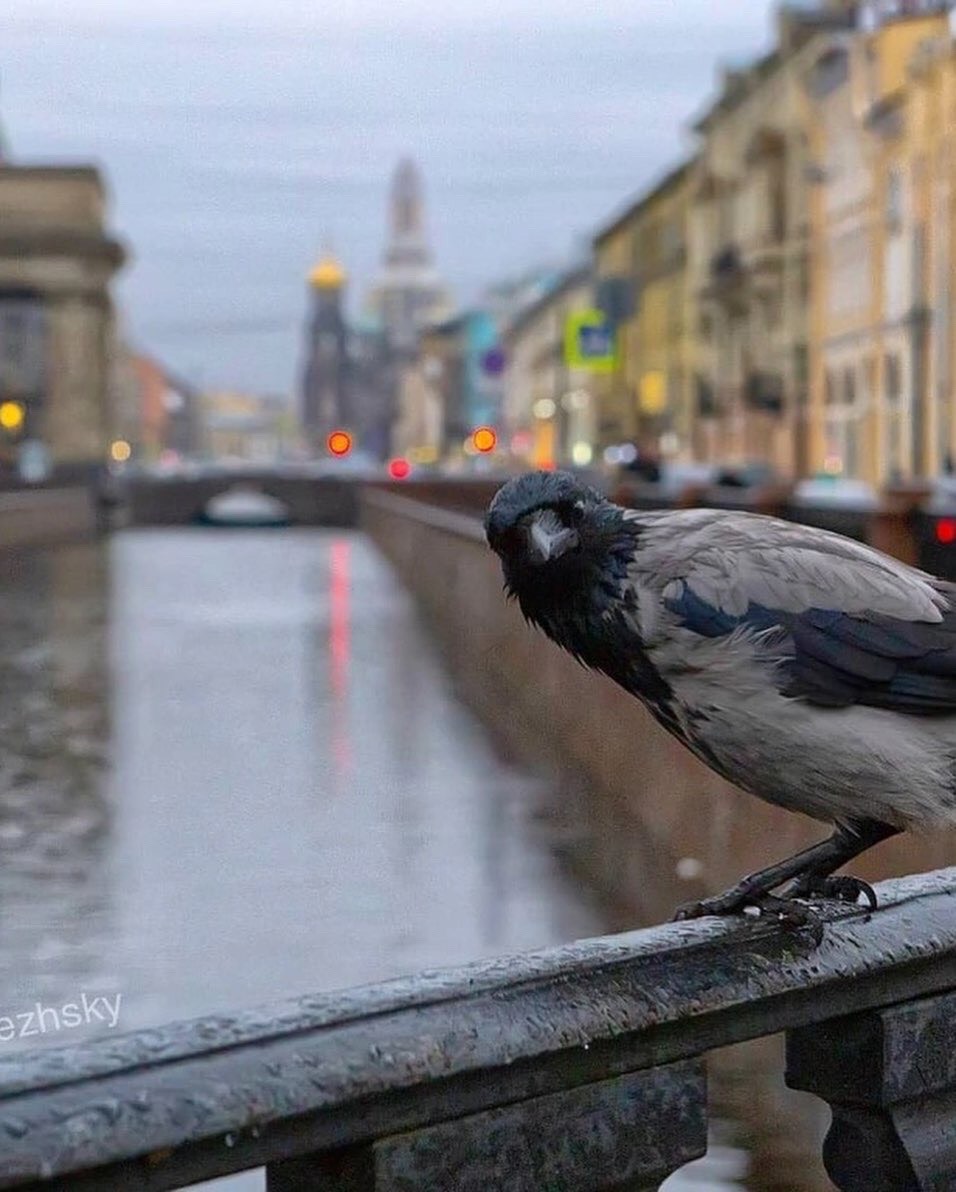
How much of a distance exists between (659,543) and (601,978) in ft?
2.69

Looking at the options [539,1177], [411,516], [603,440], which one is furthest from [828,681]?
[603,440]

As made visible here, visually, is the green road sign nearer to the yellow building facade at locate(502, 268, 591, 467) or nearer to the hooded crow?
the yellow building facade at locate(502, 268, 591, 467)

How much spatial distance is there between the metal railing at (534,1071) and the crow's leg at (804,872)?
0.49ft

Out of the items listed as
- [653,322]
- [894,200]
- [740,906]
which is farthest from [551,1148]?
[653,322]

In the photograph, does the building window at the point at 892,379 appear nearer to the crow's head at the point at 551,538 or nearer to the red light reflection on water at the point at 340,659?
the red light reflection on water at the point at 340,659

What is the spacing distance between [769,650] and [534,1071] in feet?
2.99

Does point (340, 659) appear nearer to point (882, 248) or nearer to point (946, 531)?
point (946, 531)

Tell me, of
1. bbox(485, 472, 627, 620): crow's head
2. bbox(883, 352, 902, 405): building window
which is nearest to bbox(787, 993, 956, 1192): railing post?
bbox(485, 472, 627, 620): crow's head

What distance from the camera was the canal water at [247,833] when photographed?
889cm

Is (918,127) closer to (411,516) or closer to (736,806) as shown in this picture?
(411,516)

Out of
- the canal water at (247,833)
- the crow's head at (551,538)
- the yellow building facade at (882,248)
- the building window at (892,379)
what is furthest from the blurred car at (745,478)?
the crow's head at (551,538)

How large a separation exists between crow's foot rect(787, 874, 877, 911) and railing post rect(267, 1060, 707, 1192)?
0.66 m

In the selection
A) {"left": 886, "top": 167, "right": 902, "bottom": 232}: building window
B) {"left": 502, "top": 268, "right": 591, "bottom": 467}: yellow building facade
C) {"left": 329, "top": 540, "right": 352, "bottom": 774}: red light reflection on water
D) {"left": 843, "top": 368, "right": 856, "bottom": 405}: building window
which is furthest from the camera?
{"left": 502, "top": 268, "right": 591, "bottom": 467}: yellow building facade

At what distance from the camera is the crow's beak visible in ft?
10.8
